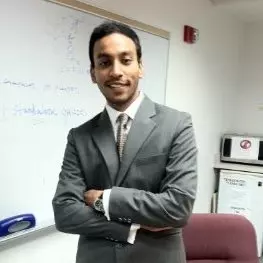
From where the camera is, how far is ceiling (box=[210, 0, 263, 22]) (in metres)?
3.65

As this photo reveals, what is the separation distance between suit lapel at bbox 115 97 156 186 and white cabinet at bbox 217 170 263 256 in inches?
113

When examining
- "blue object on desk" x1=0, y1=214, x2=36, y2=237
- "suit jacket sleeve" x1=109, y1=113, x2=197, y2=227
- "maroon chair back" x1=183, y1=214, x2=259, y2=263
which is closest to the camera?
"suit jacket sleeve" x1=109, y1=113, x2=197, y2=227

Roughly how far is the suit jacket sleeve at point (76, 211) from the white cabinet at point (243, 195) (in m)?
2.90

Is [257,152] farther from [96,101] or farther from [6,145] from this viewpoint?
[6,145]

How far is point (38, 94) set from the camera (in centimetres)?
208

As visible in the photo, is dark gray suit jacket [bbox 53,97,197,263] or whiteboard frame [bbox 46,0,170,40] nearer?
dark gray suit jacket [bbox 53,97,197,263]

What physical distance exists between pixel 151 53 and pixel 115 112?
1649mm

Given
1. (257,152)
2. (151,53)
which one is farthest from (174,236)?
(257,152)

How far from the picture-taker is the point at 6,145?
1.94 metres

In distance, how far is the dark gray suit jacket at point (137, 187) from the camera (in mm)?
1258

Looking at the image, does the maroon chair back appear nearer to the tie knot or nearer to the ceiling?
the tie knot

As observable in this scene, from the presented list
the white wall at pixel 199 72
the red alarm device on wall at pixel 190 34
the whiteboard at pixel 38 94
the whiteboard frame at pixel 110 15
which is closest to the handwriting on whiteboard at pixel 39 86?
the whiteboard at pixel 38 94

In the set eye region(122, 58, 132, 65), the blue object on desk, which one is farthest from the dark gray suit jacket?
the blue object on desk

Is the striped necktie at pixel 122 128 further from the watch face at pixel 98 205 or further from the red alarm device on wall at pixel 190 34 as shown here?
the red alarm device on wall at pixel 190 34
